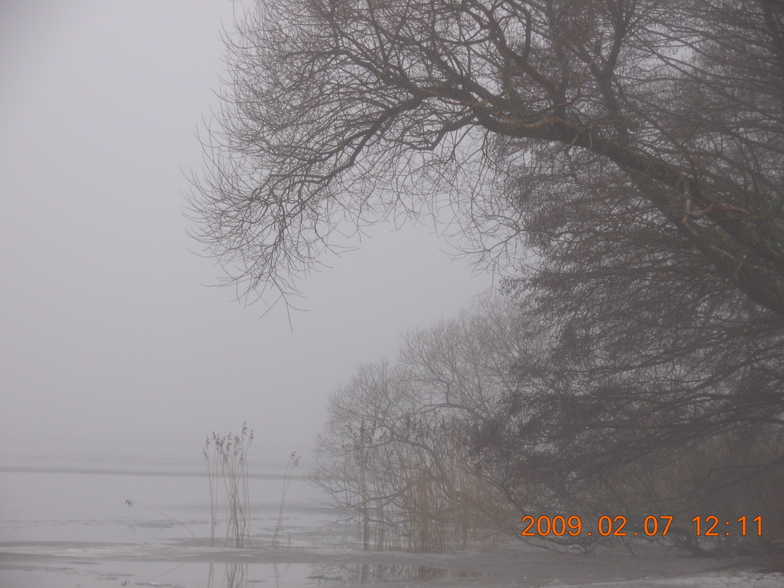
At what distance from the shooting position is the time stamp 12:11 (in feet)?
35.7

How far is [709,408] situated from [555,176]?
357 centimetres

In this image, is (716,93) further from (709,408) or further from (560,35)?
(709,408)

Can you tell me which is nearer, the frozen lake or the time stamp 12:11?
the frozen lake

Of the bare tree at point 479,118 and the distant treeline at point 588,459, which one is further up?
the bare tree at point 479,118

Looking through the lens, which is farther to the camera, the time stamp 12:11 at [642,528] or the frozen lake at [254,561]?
the time stamp 12:11 at [642,528]

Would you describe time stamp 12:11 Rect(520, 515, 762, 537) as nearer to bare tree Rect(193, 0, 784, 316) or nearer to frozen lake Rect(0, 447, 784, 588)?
frozen lake Rect(0, 447, 784, 588)

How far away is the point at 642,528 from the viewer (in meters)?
11.0

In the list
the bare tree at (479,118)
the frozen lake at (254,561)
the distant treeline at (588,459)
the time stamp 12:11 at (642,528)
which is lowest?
the frozen lake at (254,561)

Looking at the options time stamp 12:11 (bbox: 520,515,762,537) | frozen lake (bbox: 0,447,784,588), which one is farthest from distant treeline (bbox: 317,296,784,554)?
frozen lake (bbox: 0,447,784,588)

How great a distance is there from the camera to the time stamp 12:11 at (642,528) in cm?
1088
